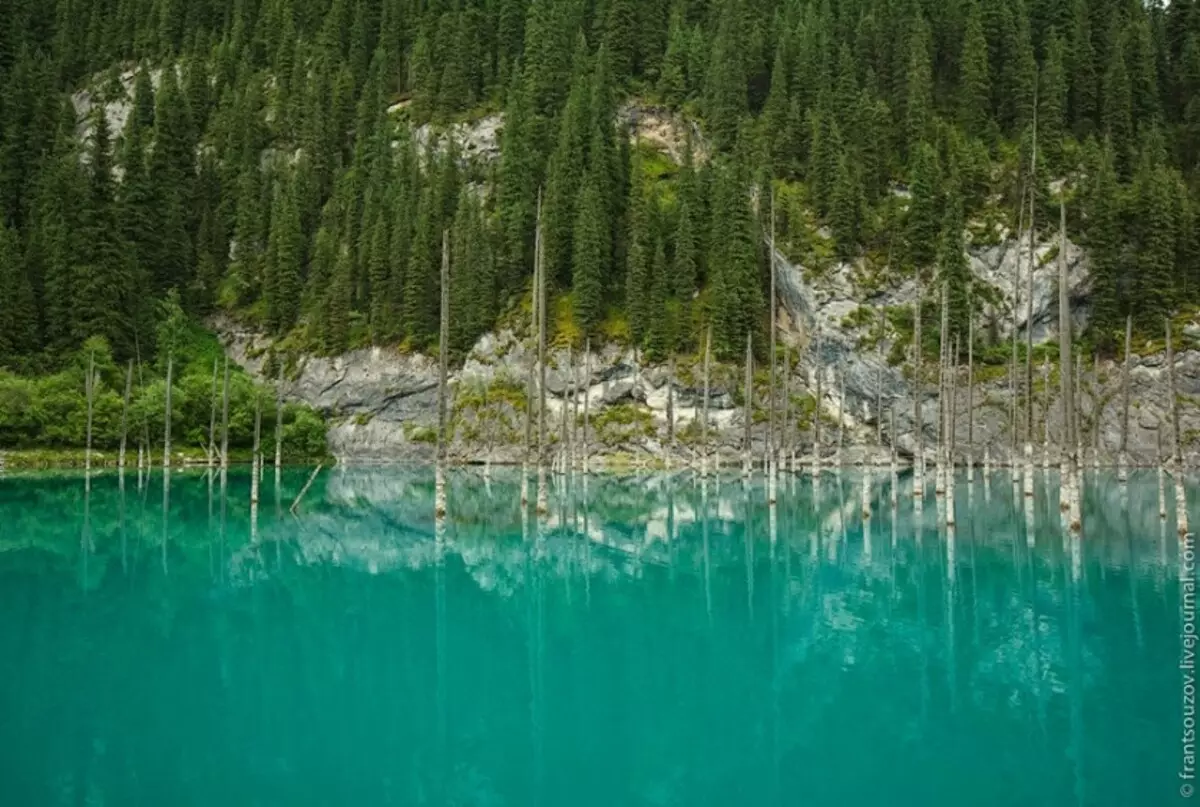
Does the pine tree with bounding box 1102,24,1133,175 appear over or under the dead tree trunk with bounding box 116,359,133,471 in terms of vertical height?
over

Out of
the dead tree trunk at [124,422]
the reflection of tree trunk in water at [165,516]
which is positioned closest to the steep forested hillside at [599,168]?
the dead tree trunk at [124,422]

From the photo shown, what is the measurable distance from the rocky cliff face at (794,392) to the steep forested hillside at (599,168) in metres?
3.50

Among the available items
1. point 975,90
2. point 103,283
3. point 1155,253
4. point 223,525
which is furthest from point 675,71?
point 223,525

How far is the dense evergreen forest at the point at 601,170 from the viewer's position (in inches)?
3612

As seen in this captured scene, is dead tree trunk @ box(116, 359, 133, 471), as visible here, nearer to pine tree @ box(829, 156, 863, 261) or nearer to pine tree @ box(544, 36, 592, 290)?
pine tree @ box(544, 36, 592, 290)

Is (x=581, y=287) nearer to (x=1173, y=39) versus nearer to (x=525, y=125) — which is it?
(x=525, y=125)

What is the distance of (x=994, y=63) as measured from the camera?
11031 cm

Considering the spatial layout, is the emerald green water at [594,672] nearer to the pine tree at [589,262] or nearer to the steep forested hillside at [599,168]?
the pine tree at [589,262]

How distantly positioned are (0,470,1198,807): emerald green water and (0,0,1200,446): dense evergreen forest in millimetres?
60120

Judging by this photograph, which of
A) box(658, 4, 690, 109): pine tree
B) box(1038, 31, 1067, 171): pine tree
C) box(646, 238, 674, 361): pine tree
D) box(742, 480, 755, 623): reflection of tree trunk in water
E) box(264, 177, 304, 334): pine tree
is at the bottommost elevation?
box(742, 480, 755, 623): reflection of tree trunk in water

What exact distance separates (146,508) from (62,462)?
1366 inches

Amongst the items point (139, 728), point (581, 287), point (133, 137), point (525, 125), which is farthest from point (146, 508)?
point (133, 137)

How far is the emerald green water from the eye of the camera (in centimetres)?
1123

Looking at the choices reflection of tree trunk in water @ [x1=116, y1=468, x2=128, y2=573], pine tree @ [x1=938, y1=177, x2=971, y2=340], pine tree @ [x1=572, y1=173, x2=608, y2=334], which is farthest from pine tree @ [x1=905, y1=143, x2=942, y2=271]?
reflection of tree trunk in water @ [x1=116, y1=468, x2=128, y2=573]
